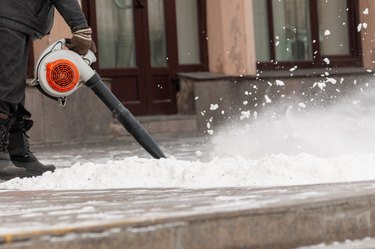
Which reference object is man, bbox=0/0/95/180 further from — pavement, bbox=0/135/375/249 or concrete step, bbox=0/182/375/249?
concrete step, bbox=0/182/375/249

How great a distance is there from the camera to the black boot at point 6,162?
213 inches

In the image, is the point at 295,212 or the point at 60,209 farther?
the point at 60,209

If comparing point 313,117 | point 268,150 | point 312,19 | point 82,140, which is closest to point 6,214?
point 268,150

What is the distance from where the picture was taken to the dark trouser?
5.46 m

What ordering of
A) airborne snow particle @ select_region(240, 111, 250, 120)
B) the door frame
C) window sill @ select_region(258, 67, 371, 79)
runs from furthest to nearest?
1. window sill @ select_region(258, 67, 371, 79)
2. the door frame
3. airborne snow particle @ select_region(240, 111, 250, 120)

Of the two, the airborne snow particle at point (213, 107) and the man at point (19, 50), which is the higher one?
the man at point (19, 50)

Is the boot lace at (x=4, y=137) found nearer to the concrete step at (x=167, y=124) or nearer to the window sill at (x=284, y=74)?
the concrete step at (x=167, y=124)

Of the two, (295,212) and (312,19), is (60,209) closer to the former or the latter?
(295,212)

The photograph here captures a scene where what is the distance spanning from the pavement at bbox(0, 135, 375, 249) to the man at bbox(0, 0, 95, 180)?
1682 millimetres

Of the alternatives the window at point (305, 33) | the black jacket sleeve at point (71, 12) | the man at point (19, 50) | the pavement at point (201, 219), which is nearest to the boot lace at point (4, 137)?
the man at point (19, 50)

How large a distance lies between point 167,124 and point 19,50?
6741 millimetres

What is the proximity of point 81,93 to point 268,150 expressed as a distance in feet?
15.7

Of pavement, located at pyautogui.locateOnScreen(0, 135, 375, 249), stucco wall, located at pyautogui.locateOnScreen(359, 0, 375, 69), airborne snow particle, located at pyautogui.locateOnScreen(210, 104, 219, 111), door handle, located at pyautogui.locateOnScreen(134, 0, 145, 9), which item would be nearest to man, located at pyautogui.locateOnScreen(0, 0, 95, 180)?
pavement, located at pyautogui.locateOnScreen(0, 135, 375, 249)

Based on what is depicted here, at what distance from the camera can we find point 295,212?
3.15 m
